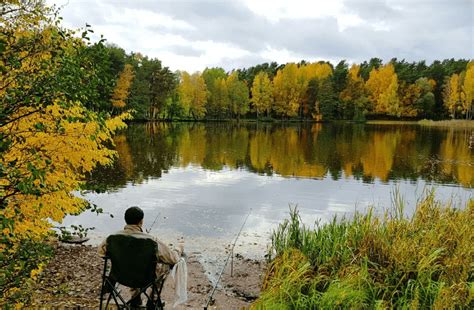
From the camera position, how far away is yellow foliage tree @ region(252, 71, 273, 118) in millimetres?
89812

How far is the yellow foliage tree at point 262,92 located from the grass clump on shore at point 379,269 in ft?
273

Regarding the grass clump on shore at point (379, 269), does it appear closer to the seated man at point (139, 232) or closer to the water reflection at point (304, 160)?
the seated man at point (139, 232)

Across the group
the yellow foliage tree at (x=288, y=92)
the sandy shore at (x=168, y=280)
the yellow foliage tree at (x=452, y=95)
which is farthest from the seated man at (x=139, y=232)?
the yellow foliage tree at (x=452, y=95)

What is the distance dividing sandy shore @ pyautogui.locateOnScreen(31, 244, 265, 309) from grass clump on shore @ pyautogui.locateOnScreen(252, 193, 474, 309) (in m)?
1.08

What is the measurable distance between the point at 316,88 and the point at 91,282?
8612 centimetres

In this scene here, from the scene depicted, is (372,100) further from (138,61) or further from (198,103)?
(138,61)

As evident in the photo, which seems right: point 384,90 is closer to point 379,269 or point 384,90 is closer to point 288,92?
point 288,92

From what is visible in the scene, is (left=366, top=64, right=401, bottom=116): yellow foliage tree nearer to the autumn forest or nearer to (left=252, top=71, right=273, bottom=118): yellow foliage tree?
the autumn forest

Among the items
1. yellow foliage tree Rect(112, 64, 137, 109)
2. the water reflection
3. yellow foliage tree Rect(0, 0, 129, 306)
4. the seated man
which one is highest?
yellow foliage tree Rect(112, 64, 137, 109)

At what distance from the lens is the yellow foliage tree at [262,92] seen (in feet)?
295

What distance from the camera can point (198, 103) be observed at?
86.1m

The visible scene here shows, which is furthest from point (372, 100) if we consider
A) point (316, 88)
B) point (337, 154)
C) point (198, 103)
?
point (337, 154)

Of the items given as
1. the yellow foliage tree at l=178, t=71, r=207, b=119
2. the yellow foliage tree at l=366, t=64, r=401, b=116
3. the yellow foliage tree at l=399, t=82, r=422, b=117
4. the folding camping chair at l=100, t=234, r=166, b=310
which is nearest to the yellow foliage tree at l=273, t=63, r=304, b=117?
the yellow foliage tree at l=366, t=64, r=401, b=116

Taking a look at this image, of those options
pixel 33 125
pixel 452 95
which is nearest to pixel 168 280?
pixel 33 125
